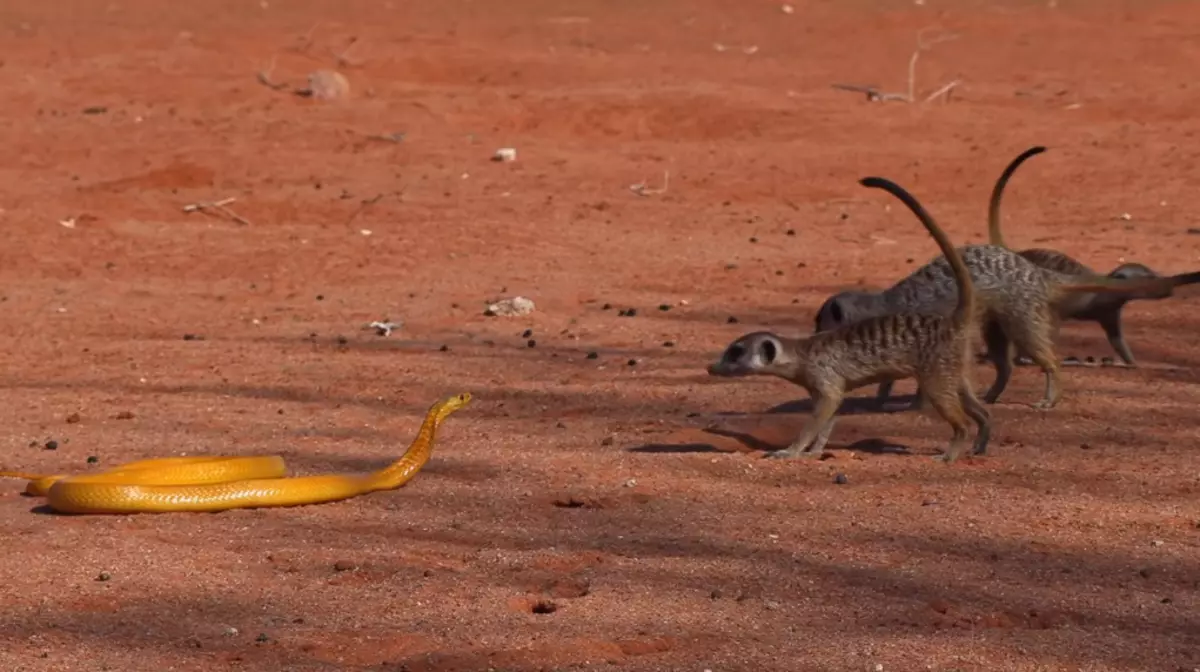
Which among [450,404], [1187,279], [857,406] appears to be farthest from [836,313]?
[450,404]

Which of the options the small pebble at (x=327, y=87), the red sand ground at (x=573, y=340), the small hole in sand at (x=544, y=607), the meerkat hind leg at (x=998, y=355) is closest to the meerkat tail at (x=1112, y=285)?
the meerkat hind leg at (x=998, y=355)

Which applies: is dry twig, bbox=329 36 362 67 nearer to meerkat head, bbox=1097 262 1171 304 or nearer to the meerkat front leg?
meerkat head, bbox=1097 262 1171 304

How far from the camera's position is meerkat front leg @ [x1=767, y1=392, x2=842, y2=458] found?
797 centimetres

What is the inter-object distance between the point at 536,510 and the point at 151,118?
1238 centimetres

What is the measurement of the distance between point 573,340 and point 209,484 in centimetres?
387

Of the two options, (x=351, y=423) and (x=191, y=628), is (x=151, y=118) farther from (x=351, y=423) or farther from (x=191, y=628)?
(x=191, y=628)

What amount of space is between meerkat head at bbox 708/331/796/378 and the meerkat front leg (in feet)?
0.74

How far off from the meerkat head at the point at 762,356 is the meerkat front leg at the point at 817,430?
0.23 meters

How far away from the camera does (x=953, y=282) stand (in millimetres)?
9047

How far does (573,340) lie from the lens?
11.0 m

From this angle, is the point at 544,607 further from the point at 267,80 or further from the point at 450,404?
the point at 267,80

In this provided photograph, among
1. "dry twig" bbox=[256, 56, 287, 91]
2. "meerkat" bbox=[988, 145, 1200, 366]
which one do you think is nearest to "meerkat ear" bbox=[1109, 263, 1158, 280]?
"meerkat" bbox=[988, 145, 1200, 366]

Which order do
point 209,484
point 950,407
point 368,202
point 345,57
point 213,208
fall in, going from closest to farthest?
point 209,484
point 950,407
point 213,208
point 368,202
point 345,57

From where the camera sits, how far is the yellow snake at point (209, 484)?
23.4 ft
